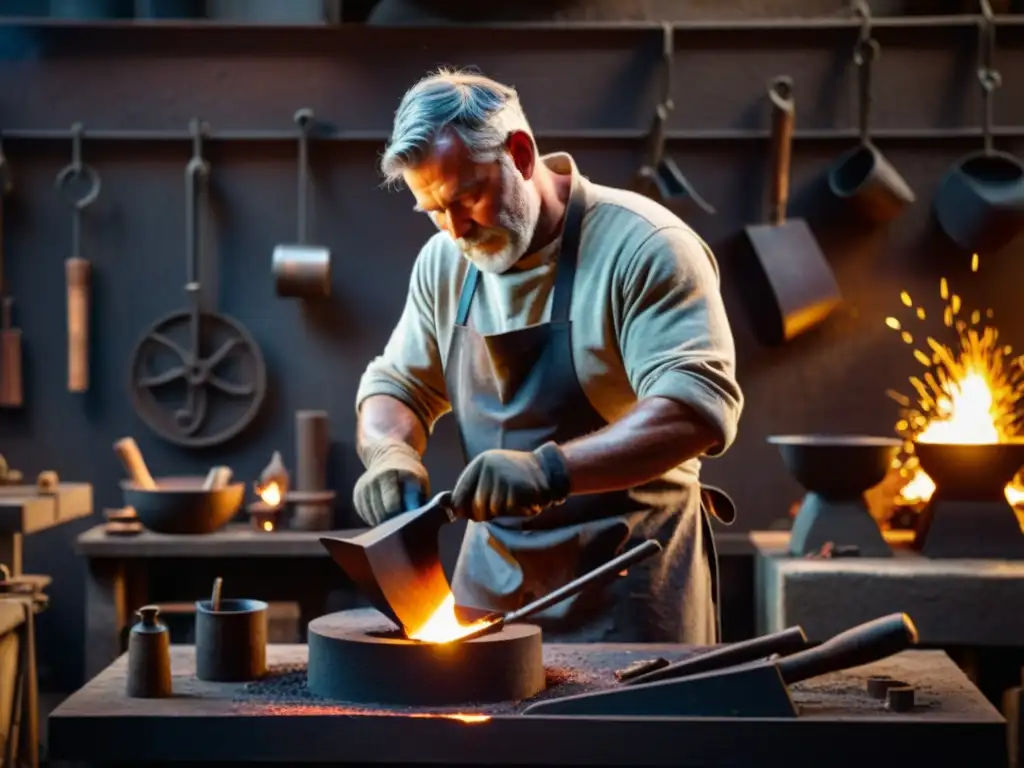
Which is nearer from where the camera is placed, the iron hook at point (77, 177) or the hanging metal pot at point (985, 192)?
the hanging metal pot at point (985, 192)

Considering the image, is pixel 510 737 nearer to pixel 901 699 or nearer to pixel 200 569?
pixel 901 699

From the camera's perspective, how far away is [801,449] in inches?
182

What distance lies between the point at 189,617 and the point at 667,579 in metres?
2.71

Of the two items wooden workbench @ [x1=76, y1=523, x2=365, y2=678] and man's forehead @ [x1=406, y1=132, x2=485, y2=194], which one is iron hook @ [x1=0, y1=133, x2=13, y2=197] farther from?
man's forehead @ [x1=406, y1=132, x2=485, y2=194]

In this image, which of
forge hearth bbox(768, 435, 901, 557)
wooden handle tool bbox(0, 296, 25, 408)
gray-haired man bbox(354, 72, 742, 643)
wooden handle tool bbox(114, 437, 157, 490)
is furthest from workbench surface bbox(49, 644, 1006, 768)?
wooden handle tool bbox(0, 296, 25, 408)

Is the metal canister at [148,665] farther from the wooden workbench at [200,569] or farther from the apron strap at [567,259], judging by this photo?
the wooden workbench at [200,569]

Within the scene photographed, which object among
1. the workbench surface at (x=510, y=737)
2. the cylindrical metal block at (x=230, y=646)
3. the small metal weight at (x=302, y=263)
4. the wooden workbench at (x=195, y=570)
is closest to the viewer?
the workbench surface at (x=510, y=737)

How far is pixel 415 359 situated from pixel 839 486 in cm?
193

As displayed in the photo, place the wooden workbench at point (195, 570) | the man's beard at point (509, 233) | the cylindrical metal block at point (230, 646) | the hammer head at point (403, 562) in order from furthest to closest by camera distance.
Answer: the wooden workbench at point (195, 570) → the man's beard at point (509, 233) → the cylindrical metal block at point (230, 646) → the hammer head at point (403, 562)

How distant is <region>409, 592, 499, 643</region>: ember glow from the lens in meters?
2.48

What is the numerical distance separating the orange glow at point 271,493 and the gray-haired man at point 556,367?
81.3 inches

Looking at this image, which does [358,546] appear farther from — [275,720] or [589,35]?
[589,35]

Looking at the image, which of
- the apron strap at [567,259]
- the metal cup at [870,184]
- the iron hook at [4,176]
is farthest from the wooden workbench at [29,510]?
the metal cup at [870,184]

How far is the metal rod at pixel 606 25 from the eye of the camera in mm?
5402
